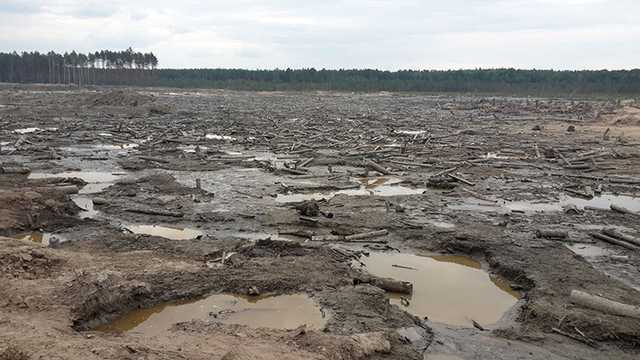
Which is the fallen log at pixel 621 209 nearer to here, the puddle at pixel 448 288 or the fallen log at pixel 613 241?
the fallen log at pixel 613 241

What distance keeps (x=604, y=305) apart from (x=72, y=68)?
121 m

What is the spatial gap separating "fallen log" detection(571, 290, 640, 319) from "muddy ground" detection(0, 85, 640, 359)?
94 mm

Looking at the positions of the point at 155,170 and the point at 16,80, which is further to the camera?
the point at 16,80

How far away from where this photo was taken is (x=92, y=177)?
17.1 m

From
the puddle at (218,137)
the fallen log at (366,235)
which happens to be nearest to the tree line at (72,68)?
the puddle at (218,137)

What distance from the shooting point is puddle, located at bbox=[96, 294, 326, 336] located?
735cm

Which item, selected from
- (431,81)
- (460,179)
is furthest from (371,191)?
(431,81)

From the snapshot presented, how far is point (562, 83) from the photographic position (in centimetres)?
10831

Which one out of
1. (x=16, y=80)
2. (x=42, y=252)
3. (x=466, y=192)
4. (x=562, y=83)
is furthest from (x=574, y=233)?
(x=16, y=80)

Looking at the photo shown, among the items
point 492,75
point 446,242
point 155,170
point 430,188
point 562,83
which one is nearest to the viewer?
point 446,242

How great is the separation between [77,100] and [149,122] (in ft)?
65.9

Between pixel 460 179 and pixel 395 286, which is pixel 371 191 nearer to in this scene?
pixel 460 179

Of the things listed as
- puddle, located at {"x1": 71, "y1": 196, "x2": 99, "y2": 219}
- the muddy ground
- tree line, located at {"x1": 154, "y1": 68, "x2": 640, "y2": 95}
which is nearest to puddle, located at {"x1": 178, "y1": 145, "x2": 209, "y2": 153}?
→ the muddy ground

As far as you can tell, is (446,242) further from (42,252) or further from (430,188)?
(42,252)
